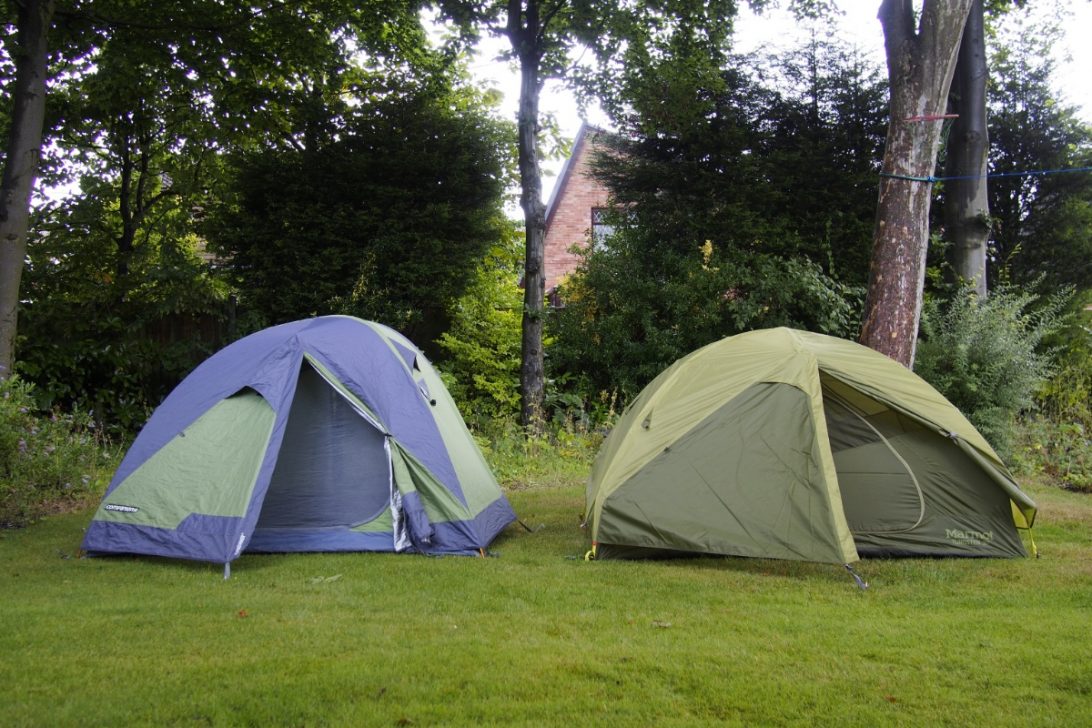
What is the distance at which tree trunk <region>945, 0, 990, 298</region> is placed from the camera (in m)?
12.2

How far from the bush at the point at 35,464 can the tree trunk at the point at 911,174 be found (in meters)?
7.44

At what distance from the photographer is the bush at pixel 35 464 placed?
7.01m

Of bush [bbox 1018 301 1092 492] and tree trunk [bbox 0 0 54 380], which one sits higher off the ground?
tree trunk [bbox 0 0 54 380]

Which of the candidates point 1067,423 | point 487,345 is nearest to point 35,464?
point 487,345

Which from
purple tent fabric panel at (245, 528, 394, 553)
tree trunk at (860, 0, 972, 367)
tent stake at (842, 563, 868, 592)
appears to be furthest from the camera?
tree trunk at (860, 0, 972, 367)

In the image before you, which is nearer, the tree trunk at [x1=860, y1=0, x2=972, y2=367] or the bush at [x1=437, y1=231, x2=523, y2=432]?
the tree trunk at [x1=860, y1=0, x2=972, y2=367]

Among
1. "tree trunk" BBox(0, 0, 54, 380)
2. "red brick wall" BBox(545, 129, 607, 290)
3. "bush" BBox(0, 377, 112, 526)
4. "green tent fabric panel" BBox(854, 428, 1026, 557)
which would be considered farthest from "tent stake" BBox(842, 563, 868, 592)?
"red brick wall" BBox(545, 129, 607, 290)

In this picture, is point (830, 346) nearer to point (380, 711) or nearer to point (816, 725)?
point (816, 725)

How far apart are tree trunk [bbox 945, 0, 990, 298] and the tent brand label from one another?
6998mm

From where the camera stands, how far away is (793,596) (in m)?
4.90

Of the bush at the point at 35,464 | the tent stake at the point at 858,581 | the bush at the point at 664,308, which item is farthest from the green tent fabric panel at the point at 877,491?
the bush at the point at 35,464

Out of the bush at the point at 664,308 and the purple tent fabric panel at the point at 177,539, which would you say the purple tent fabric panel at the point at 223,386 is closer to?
the purple tent fabric panel at the point at 177,539

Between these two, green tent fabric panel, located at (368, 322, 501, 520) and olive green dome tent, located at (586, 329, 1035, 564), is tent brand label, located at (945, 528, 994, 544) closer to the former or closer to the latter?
olive green dome tent, located at (586, 329, 1035, 564)

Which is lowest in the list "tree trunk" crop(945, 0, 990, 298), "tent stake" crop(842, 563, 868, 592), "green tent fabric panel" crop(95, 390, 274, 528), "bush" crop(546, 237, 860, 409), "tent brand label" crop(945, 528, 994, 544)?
"tent stake" crop(842, 563, 868, 592)
